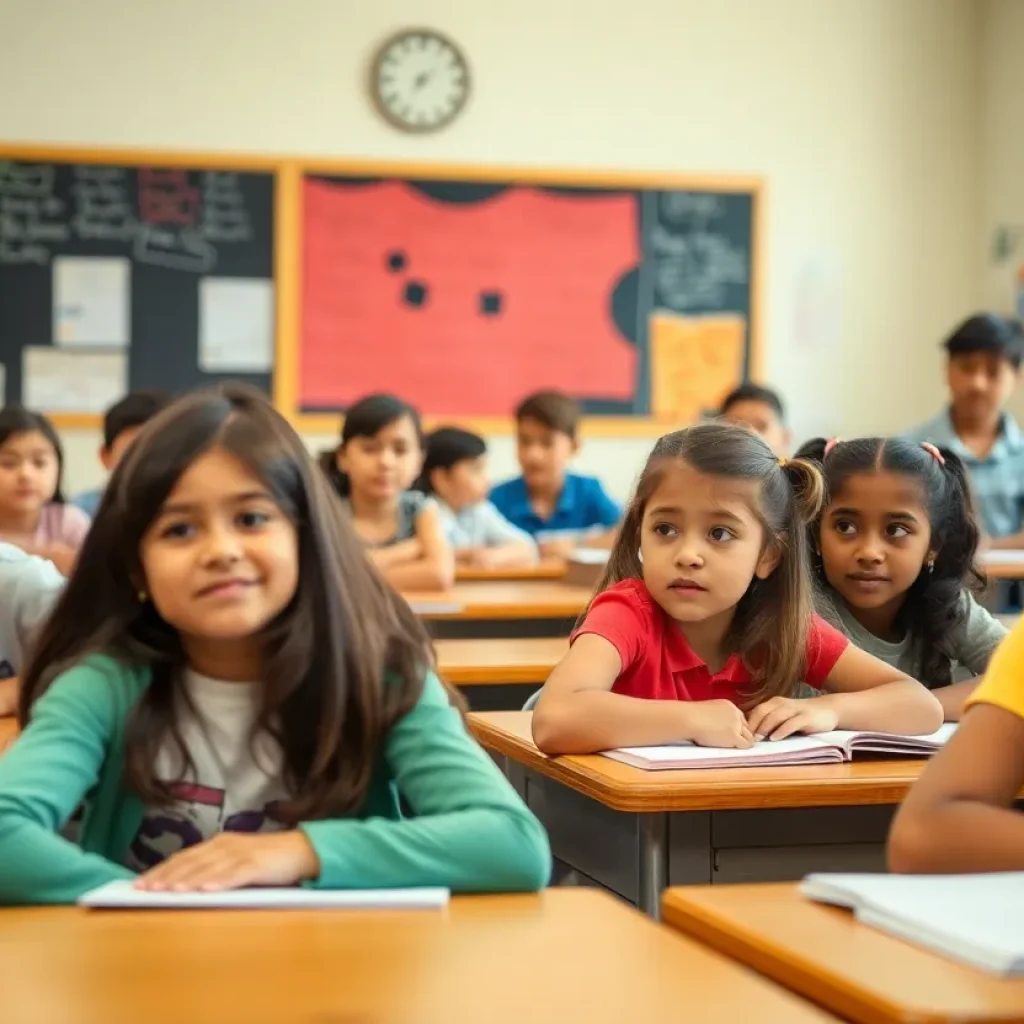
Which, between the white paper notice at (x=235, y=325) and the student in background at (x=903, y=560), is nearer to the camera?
the student in background at (x=903, y=560)

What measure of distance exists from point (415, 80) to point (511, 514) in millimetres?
1779

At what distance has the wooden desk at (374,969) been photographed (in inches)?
39.2

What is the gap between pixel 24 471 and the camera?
4598 mm

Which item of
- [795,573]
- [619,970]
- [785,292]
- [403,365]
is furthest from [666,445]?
[785,292]

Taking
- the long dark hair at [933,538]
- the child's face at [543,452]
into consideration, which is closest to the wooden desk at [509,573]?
the child's face at [543,452]

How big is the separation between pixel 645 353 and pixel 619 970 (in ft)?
19.1

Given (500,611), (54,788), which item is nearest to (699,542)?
(54,788)

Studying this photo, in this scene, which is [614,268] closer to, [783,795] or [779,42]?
[779,42]

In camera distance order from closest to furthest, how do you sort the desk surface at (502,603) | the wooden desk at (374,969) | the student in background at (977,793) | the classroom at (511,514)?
1. the wooden desk at (374,969)
2. the classroom at (511,514)
3. the student in background at (977,793)
4. the desk surface at (502,603)

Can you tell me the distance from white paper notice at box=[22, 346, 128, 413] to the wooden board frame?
0.06 metres

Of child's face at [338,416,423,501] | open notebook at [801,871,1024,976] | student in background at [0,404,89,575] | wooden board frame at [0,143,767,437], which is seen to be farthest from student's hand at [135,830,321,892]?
wooden board frame at [0,143,767,437]

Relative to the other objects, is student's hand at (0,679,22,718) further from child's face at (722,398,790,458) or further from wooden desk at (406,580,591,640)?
child's face at (722,398,790,458)

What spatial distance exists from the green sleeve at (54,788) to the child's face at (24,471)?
10.3 feet

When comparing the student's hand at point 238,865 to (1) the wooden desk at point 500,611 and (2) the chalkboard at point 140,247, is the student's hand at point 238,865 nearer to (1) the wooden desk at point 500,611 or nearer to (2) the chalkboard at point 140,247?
(1) the wooden desk at point 500,611
